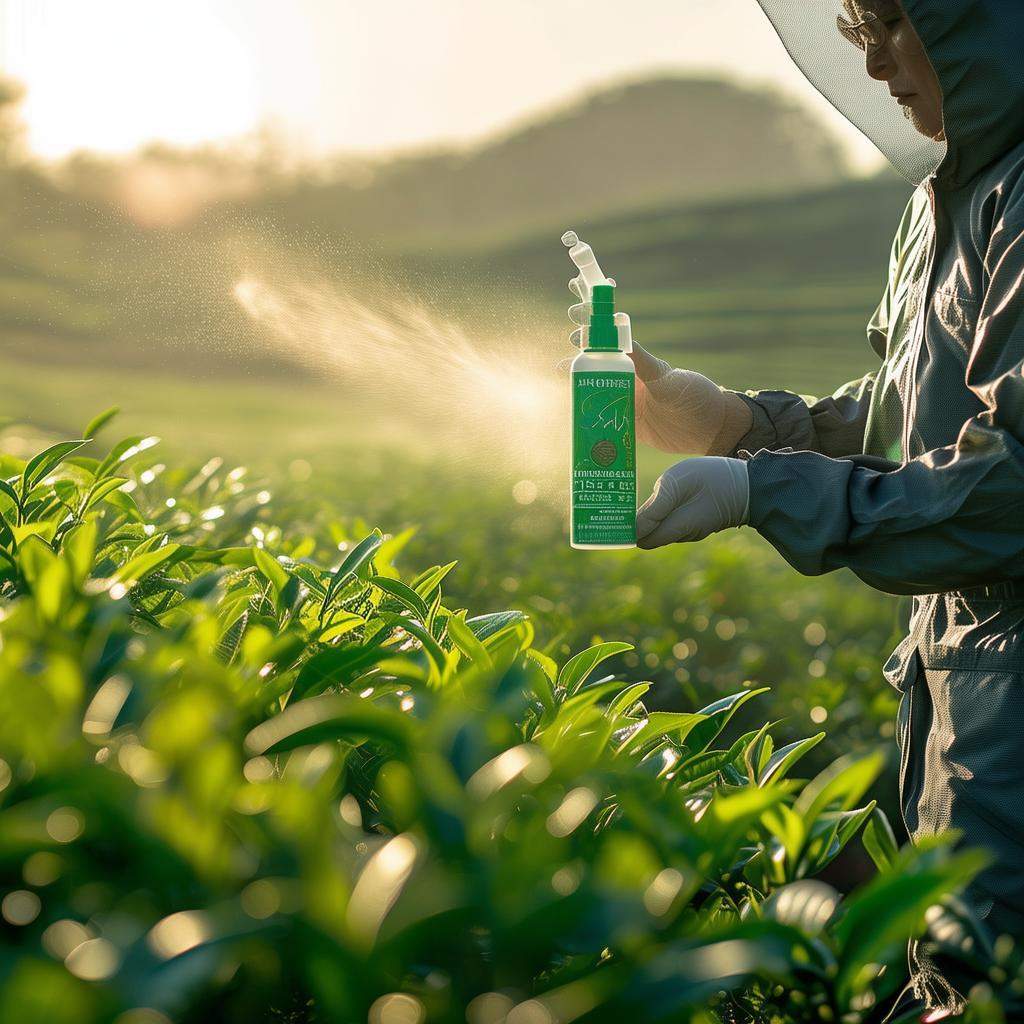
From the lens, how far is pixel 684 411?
7.66 ft

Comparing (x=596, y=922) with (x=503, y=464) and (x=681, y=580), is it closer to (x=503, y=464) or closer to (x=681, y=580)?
(x=681, y=580)

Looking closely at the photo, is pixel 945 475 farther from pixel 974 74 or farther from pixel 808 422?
pixel 808 422

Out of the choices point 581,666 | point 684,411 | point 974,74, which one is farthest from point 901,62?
point 581,666

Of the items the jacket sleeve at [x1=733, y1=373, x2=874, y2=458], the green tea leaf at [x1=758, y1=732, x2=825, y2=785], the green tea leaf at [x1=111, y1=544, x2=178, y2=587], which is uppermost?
the green tea leaf at [x1=111, y1=544, x2=178, y2=587]

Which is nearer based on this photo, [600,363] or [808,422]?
[600,363]

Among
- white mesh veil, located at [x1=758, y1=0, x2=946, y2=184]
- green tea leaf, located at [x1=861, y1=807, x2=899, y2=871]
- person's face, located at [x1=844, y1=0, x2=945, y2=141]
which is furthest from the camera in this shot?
white mesh veil, located at [x1=758, y1=0, x2=946, y2=184]

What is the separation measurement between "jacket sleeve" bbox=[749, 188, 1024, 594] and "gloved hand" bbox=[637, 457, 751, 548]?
0.20ft

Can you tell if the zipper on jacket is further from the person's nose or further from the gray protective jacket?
the person's nose

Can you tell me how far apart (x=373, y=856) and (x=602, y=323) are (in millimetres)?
1110

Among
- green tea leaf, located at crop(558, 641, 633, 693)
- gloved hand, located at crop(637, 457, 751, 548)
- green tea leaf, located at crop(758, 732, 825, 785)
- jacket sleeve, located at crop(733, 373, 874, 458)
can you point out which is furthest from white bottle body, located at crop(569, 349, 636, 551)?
jacket sleeve, located at crop(733, 373, 874, 458)

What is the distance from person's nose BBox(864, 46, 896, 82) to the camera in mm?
1815

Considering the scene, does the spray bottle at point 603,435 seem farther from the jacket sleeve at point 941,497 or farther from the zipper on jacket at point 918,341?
the zipper on jacket at point 918,341

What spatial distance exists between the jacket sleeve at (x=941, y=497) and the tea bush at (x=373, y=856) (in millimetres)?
→ 475

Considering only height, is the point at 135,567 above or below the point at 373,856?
below
